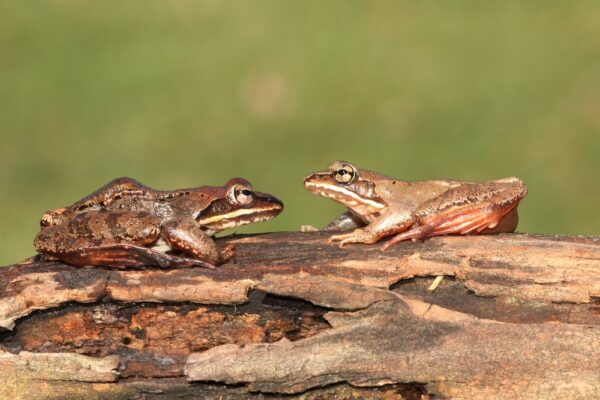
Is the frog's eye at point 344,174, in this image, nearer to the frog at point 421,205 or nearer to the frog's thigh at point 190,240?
the frog at point 421,205

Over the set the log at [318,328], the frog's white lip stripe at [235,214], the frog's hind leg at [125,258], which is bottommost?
the log at [318,328]

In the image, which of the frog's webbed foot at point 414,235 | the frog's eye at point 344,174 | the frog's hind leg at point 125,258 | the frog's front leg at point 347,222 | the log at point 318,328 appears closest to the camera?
the log at point 318,328

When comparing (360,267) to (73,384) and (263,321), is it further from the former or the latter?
(73,384)

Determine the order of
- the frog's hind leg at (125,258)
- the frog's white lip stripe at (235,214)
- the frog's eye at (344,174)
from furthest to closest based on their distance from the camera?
the frog's eye at (344,174) → the frog's white lip stripe at (235,214) → the frog's hind leg at (125,258)

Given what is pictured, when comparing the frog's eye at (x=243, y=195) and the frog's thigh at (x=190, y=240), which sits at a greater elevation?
the frog's eye at (x=243, y=195)

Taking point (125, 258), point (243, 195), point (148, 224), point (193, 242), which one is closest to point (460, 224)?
point (243, 195)

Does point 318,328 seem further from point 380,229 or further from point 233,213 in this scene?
point 233,213

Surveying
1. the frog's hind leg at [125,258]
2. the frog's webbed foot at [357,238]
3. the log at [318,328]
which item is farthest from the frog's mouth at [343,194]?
the frog's hind leg at [125,258]

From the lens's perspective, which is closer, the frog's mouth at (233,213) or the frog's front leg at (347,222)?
the frog's mouth at (233,213)
